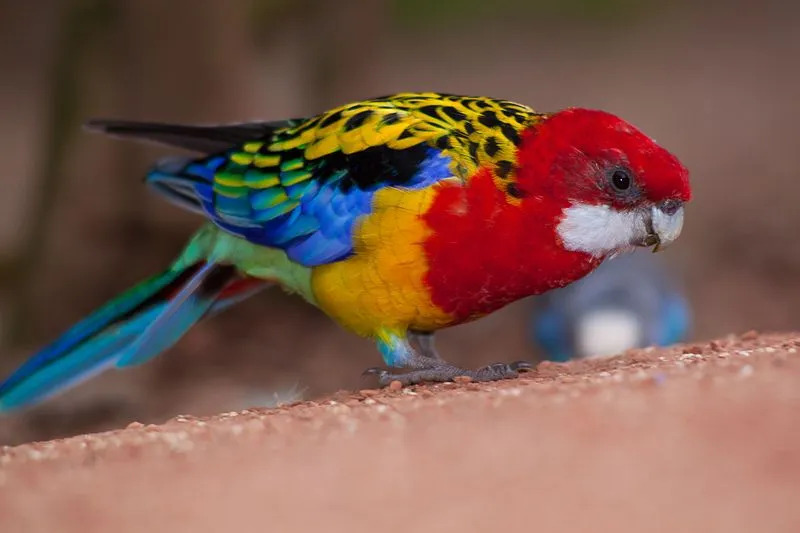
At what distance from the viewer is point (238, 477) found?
2248 mm

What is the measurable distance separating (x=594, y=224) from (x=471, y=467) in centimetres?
152

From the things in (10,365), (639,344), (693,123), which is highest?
(693,123)

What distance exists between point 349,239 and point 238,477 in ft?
5.22

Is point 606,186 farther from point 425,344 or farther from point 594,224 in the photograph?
point 425,344

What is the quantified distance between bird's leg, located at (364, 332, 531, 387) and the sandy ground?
2.71ft

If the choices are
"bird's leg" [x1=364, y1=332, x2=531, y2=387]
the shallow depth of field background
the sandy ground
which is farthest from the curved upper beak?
the shallow depth of field background

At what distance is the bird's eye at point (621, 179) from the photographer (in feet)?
11.5

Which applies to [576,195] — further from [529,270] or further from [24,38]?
[24,38]

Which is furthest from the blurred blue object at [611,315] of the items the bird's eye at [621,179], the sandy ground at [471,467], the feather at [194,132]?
the sandy ground at [471,467]

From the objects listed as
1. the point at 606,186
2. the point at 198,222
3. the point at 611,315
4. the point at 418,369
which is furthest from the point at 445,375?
the point at 198,222

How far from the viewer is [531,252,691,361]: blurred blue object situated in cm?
688

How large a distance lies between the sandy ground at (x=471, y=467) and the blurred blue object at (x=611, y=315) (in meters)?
4.15

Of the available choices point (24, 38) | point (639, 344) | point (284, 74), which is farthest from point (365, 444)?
point (24, 38)

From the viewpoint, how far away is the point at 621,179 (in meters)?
3.51
